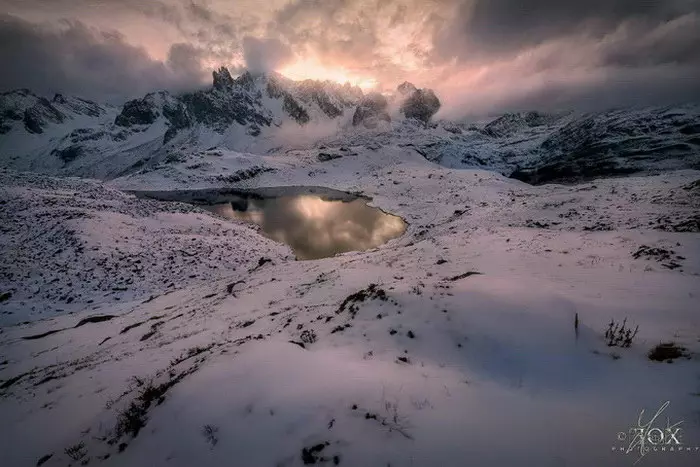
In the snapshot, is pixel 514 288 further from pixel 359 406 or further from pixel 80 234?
pixel 80 234

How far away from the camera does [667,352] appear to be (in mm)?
6418

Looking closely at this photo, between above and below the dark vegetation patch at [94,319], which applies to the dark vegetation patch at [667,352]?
above

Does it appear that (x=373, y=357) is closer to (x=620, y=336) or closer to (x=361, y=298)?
(x=361, y=298)

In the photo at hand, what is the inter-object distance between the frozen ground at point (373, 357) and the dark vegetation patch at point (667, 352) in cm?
26

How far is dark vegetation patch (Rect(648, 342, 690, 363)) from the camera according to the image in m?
6.26

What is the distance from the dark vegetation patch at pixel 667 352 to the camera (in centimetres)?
626

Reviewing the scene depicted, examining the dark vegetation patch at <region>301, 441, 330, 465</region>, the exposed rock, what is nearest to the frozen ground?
the dark vegetation patch at <region>301, 441, 330, 465</region>

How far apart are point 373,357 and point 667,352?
591 centimetres

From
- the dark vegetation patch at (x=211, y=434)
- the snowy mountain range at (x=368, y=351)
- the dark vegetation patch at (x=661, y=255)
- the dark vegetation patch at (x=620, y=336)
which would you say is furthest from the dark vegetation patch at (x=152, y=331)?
the dark vegetation patch at (x=661, y=255)

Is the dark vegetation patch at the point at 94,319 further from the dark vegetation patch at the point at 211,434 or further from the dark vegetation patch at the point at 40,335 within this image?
the dark vegetation patch at the point at 211,434

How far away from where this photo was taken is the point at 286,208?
225ft

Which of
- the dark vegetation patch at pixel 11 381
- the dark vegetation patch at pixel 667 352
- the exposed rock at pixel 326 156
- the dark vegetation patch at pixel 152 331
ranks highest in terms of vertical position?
the exposed rock at pixel 326 156

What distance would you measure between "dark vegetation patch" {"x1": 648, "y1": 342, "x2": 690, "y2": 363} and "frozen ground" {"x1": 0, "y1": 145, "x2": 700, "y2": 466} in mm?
257

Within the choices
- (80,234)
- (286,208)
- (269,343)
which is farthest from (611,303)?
(286,208)
